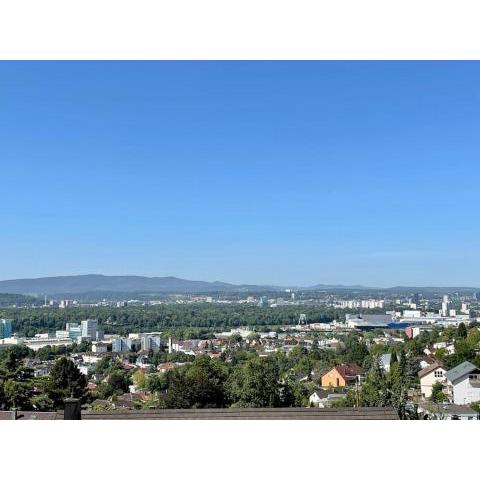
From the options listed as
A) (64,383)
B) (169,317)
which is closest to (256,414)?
(64,383)

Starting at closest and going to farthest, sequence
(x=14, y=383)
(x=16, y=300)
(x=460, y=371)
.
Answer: (x=14, y=383) < (x=16, y=300) < (x=460, y=371)

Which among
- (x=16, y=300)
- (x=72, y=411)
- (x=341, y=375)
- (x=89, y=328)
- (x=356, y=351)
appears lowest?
(x=341, y=375)

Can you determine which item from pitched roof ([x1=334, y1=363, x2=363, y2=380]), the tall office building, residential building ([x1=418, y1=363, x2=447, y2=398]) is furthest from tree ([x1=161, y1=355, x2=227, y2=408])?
pitched roof ([x1=334, y1=363, x2=363, y2=380])

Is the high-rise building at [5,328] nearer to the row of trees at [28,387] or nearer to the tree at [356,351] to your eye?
the row of trees at [28,387]

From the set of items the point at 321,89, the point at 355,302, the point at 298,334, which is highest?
the point at 321,89

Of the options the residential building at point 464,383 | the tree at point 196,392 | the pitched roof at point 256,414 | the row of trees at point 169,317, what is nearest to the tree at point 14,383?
the tree at point 196,392

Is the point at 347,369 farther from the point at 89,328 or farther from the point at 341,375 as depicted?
the point at 89,328
